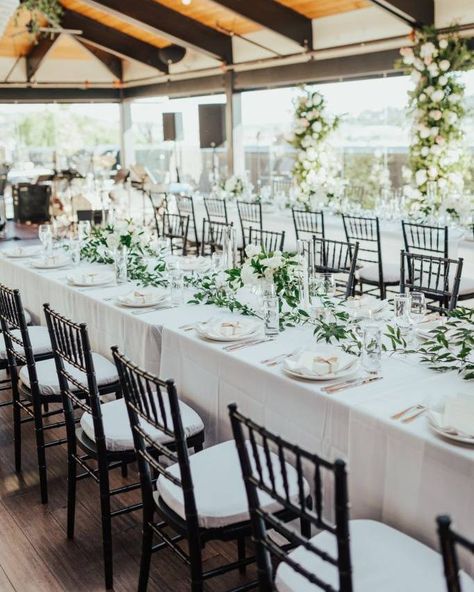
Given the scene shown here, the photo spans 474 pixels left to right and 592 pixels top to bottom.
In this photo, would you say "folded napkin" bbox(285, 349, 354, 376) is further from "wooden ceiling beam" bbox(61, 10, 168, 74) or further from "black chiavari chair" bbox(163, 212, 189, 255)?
"wooden ceiling beam" bbox(61, 10, 168, 74)

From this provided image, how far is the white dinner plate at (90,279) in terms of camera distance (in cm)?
457

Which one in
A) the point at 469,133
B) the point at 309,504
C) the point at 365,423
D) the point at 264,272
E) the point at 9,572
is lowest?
the point at 9,572

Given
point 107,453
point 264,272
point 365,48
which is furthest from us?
point 365,48

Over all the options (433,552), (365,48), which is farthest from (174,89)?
(433,552)

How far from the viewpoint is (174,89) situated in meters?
13.2

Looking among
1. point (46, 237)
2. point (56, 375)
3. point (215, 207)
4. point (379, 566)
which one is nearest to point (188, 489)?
point (379, 566)

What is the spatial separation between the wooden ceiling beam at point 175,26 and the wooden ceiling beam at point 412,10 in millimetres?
3985

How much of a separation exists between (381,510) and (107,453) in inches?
45.7

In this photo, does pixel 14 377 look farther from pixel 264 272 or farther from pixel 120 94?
pixel 120 94

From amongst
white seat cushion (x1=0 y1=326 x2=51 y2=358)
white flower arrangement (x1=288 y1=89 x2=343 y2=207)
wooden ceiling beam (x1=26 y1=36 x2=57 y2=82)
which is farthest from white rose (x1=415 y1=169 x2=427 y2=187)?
wooden ceiling beam (x1=26 y1=36 x2=57 y2=82)

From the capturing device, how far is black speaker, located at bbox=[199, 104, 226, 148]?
1191cm

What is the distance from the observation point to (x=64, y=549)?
3.21 m

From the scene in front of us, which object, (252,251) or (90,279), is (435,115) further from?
(252,251)

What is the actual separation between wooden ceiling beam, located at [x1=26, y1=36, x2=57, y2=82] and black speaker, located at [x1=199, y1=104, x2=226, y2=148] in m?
3.14
